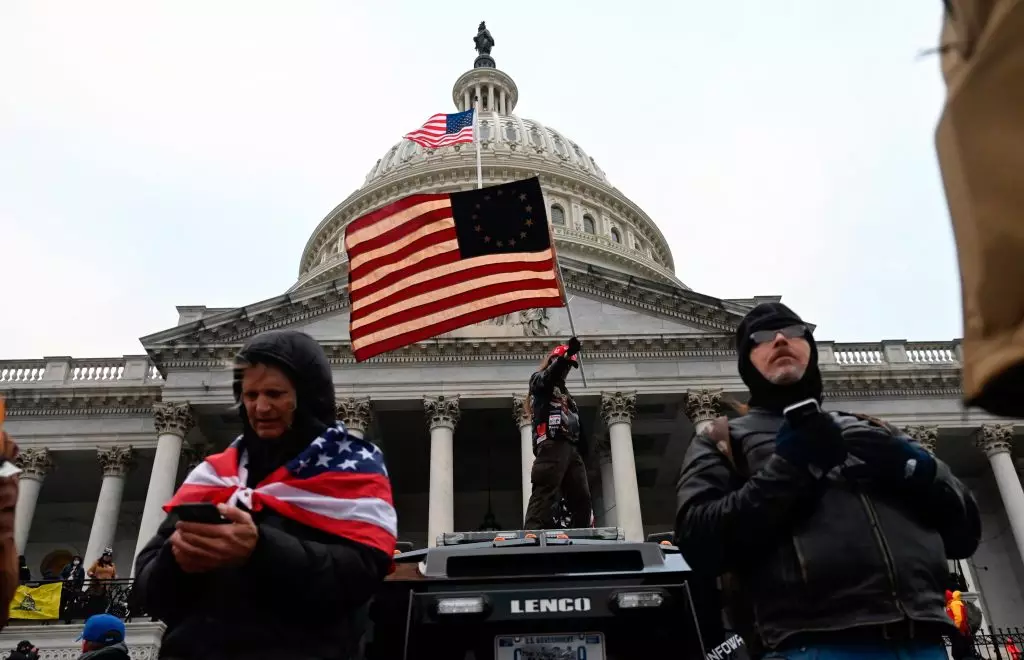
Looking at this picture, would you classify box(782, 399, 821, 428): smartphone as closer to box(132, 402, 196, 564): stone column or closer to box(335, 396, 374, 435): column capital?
box(335, 396, 374, 435): column capital

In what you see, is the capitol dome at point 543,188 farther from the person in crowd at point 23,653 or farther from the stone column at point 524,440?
the person in crowd at point 23,653

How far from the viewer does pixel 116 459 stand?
98.0 feet

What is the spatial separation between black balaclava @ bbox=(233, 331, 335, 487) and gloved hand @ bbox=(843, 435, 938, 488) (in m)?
2.32

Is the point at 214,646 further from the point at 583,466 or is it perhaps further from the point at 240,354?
the point at 583,466

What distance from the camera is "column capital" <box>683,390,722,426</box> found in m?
27.1

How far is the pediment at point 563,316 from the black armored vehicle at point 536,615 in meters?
23.3

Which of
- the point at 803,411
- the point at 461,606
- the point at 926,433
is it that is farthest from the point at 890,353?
the point at 803,411

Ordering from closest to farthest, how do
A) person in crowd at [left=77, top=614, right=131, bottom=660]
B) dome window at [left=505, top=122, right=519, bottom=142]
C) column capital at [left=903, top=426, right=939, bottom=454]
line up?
person in crowd at [left=77, top=614, right=131, bottom=660], column capital at [left=903, top=426, right=939, bottom=454], dome window at [left=505, top=122, right=519, bottom=142]

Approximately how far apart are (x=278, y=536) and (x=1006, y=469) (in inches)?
1252

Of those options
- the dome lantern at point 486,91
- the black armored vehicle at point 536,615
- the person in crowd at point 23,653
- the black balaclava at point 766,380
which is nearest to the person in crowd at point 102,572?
the person in crowd at point 23,653

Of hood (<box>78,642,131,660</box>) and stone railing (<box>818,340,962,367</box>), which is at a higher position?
stone railing (<box>818,340,962,367</box>)

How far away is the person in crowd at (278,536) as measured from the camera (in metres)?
3.15

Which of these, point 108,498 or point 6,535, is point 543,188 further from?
point 6,535

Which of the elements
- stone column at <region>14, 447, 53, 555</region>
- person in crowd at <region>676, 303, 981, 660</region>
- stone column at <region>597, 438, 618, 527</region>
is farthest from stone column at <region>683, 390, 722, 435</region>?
person in crowd at <region>676, 303, 981, 660</region>
